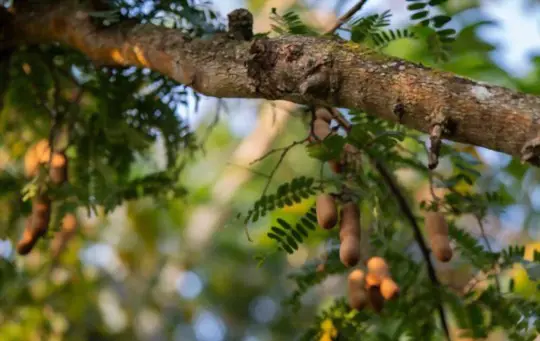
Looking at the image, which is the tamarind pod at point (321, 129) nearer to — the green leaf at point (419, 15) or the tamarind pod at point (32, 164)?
the green leaf at point (419, 15)

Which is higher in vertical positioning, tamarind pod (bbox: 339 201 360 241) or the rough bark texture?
the rough bark texture

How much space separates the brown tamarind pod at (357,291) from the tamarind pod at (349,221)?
0.31 feet

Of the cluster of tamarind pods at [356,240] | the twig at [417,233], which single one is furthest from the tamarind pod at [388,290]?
the twig at [417,233]

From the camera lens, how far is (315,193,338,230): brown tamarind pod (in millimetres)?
639

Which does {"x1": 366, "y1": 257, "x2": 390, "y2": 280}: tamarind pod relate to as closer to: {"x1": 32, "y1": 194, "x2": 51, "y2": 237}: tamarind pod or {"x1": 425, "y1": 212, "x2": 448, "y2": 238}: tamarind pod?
{"x1": 425, "y1": 212, "x2": 448, "y2": 238}: tamarind pod

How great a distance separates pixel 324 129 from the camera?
723 millimetres

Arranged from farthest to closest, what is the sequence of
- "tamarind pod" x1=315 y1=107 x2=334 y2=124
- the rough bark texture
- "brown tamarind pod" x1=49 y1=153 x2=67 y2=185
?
"brown tamarind pod" x1=49 y1=153 x2=67 y2=185 < "tamarind pod" x1=315 y1=107 x2=334 y2=124 < the rough bark texture

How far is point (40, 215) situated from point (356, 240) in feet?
1.12

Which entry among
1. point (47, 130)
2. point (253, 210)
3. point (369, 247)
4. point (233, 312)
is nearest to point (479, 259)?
point (369, 247)

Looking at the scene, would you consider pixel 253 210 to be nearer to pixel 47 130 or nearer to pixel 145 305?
pixel 47 130

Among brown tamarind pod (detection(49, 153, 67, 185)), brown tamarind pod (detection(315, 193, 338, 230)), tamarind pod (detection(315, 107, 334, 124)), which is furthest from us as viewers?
brown tamarind pod (detection(49, 153, 67, 185))

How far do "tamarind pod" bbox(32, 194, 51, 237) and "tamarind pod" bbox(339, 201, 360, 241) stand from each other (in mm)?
317

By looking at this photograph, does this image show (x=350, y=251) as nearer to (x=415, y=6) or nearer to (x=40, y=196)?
(x=415, y=6)

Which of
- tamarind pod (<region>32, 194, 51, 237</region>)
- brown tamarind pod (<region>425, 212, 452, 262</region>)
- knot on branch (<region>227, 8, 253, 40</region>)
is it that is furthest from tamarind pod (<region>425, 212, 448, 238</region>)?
tamarind pod (<region>32, 194, 51, 237</region>)
